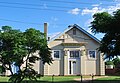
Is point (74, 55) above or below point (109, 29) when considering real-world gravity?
below

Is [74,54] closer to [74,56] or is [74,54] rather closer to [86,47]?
[74,56]

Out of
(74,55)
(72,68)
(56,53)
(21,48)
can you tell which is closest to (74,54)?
(74,55)

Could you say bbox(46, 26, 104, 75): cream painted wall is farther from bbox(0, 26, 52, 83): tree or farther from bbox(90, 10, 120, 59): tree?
bbox(0, 26, 52, 83): tree

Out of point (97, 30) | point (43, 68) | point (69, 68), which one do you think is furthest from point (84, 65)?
point (97, 30)

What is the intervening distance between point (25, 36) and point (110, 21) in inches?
403

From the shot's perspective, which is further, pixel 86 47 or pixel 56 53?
pixel 86 47

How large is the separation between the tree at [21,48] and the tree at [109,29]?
27.5 ft

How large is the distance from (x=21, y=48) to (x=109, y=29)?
10.5 metres

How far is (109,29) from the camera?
3247 cm

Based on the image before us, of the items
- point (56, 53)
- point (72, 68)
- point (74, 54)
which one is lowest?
point (72, 68)

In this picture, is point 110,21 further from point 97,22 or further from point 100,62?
point 100,62

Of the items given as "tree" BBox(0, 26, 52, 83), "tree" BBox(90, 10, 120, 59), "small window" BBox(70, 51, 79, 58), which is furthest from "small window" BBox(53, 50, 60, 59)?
"tree" BBox(0, 26, 52, 83)

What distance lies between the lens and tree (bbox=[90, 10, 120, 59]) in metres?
32.2

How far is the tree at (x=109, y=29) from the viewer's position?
32.2 m
